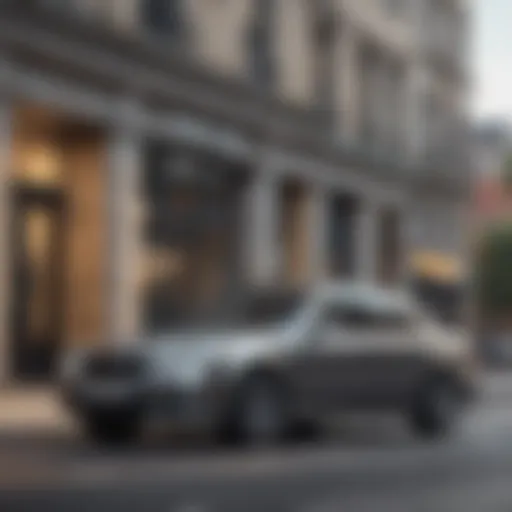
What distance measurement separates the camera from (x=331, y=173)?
1129 inches

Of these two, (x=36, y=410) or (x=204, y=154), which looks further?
(x=204, y=154)

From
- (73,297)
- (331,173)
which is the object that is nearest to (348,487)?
(73,297)

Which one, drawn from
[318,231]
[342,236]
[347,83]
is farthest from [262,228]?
[347,83]

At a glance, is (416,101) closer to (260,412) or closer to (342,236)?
(342,236)

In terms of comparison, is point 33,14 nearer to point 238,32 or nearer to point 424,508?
point 238,32

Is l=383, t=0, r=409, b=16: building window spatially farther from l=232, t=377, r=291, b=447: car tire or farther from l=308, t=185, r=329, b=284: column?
l=232, t=377, r=291, b=447: car tire

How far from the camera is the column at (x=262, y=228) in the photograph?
2656 centimetres

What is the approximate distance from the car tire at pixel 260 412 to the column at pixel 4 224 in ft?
22.2

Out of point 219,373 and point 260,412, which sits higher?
point 219,373

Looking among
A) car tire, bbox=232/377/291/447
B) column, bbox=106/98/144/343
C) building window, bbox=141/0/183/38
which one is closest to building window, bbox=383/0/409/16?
building window, bbox=141/0/183/38

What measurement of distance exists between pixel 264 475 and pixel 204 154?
14.2 m

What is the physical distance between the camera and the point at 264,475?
1140cm

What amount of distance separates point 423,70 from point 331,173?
2703 mm

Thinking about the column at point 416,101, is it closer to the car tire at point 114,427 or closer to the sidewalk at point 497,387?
the sidewalk at point 497,387
